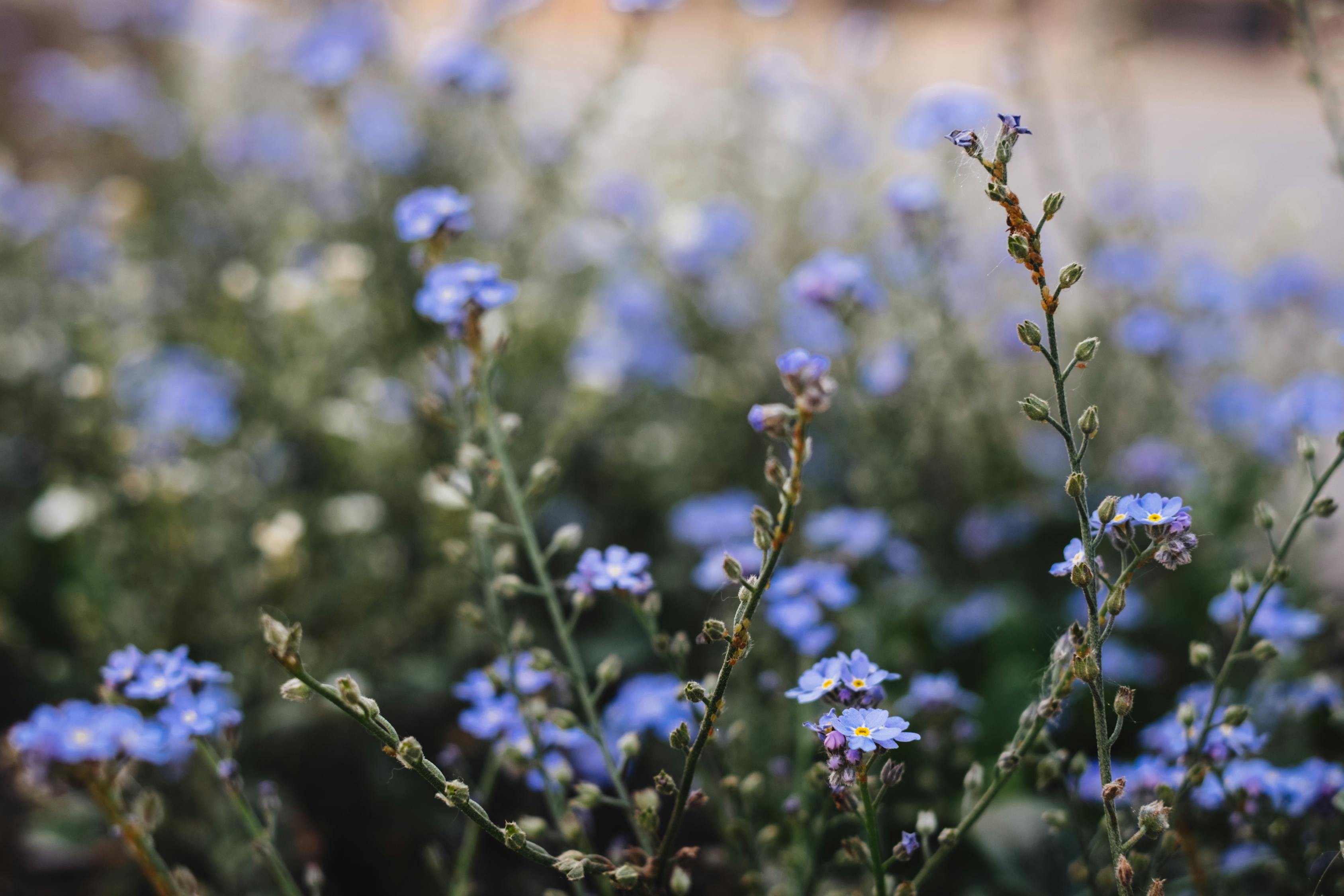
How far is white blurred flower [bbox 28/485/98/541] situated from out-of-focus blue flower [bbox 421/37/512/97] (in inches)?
52.8

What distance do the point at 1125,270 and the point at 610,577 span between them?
7.19 feet

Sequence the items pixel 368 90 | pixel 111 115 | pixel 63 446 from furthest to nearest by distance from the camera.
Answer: pixel 368 90, pixel 111 115, pixel 63 446

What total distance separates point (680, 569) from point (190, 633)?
1120 mm

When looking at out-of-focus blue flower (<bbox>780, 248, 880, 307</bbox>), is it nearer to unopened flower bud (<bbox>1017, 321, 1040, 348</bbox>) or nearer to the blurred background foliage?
the blurred background foliage

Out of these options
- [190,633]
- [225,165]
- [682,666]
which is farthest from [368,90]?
[682,666]

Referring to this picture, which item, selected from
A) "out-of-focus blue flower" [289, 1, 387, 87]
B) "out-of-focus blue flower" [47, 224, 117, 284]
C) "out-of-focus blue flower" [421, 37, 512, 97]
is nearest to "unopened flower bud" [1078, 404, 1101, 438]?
"out-of-focus blue flower" [421, 37, 512, 97]

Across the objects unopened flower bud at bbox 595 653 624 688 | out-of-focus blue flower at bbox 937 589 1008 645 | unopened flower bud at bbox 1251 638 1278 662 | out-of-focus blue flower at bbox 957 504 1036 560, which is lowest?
unopened flower bud at bbox 595 653 624 688

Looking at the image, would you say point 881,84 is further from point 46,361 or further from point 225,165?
point 46,361

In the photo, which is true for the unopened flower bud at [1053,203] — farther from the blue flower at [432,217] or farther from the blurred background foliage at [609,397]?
the blue flower at [432,217]

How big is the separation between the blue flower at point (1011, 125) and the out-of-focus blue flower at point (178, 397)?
6.58ft

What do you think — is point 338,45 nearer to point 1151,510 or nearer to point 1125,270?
point 1125,270

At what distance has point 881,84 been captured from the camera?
4645mm

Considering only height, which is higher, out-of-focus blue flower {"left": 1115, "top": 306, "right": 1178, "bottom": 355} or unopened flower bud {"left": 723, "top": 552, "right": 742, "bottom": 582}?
out-of-focus blue flower {"left": 1115, "top": 306, "right": 1178, "bottom": 355}

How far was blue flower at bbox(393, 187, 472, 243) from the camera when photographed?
4.76 feet
